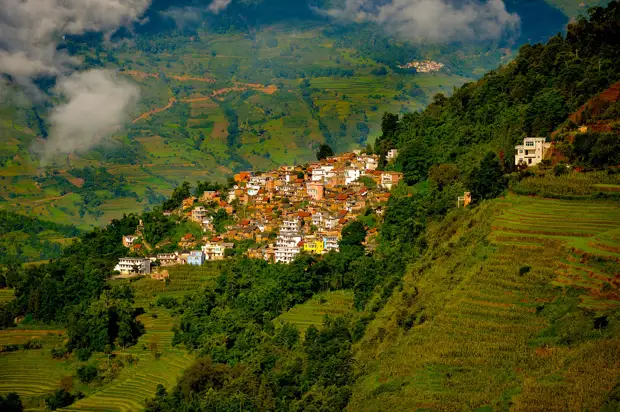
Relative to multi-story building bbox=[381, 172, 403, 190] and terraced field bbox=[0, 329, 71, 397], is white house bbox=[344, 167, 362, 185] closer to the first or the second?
multi-story building bbox=[381, 172, 403, 190]

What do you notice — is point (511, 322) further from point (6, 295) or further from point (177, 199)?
point (177, 199)

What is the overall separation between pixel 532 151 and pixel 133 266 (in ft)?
64.1

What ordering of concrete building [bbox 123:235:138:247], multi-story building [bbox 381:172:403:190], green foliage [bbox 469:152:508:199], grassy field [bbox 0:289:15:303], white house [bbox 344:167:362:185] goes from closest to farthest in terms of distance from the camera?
green foliage [bbox 469:152:508:199] < grassy field [bbox 0:289:15:303] < multi-story building [bbox 381:172:403:190] < concrete building [bbox 123:235:138:247] < white house [bbox 344:167:362:185]

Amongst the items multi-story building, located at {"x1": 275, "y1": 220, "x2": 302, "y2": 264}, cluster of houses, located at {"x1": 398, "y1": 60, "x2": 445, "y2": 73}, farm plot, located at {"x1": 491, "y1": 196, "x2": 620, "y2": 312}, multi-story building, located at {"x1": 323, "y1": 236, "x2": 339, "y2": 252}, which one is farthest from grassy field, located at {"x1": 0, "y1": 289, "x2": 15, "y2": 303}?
cluster of houses, located at {"x1": 398, "y1": 60, "x2": 445, "y2": 73}

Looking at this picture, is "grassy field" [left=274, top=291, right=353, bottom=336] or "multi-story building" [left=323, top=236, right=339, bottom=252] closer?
"grassy field" [left=274, top=291, right=353, bottom=336]

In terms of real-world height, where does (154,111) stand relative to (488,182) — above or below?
above

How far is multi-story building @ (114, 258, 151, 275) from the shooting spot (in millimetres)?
36719

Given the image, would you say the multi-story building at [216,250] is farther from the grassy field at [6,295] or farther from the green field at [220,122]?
the green field at [220,122]

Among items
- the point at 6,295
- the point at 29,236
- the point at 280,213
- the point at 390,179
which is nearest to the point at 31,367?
the point at 6,295

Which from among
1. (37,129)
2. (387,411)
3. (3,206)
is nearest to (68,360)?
(387,411)

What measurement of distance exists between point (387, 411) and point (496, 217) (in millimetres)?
8079

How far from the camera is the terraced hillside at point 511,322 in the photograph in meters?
16.1

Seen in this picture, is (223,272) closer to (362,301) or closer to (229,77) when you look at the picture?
(362,301)

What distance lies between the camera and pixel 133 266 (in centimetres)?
3697
